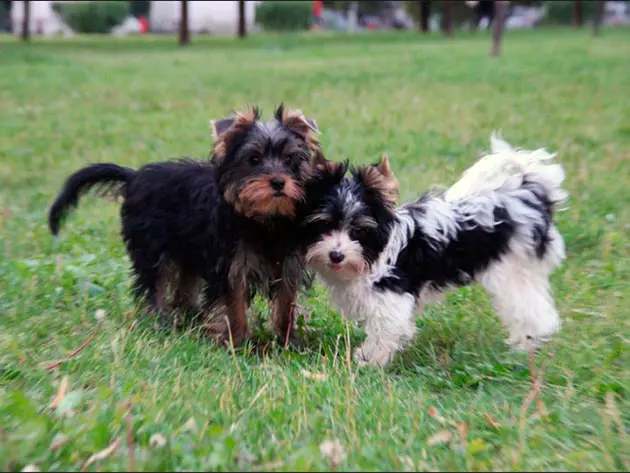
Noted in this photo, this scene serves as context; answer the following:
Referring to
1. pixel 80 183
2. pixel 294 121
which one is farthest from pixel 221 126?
pixel 80 183

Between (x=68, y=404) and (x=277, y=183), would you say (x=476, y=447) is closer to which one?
(x=68, y=404)

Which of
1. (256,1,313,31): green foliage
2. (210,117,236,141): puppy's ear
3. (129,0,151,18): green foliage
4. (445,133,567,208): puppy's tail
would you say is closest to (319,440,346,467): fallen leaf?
(210,117,236,141): puppy's ear

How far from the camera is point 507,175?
212 inches

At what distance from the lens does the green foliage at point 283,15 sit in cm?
5216

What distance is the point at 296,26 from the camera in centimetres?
5388

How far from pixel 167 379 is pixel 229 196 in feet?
3.66

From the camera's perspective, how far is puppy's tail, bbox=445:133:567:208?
530 centimetres

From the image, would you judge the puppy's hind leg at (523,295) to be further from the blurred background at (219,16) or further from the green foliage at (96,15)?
the green foliage at (96,15)

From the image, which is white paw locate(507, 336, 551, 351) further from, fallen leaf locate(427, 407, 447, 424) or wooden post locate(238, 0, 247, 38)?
wooden post locate(238, 0, 247, 38)

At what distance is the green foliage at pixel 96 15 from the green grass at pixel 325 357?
37.6 metres

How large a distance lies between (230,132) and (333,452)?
88.8 inches

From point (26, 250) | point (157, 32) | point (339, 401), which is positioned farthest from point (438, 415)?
point (157, 32)

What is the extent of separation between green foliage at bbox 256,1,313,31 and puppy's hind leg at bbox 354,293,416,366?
4922cm

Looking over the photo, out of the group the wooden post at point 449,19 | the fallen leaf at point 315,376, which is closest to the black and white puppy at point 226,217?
the fallen leaf at point 315,376
